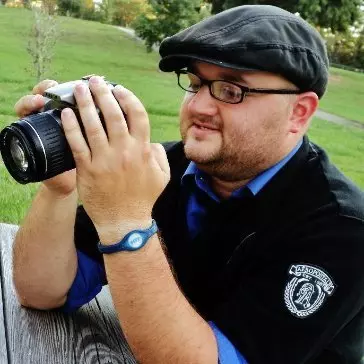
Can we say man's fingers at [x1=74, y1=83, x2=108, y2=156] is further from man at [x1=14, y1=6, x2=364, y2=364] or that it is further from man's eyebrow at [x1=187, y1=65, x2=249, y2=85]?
man's eyebrow at [x1=187, y1=65, x2=249, y2=85]

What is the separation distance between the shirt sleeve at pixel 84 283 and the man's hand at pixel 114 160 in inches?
26.5

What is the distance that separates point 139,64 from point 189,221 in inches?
785

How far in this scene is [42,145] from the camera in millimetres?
1336

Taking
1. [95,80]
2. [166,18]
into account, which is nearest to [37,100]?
[95,80]

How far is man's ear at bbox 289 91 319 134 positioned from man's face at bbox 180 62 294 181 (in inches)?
1.3

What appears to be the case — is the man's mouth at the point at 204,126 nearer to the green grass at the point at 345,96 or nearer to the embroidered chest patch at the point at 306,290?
the embroidered chest patch at the point at 306,290

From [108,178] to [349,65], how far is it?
36509mm

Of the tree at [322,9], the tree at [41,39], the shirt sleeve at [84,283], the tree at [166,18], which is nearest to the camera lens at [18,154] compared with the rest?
the shirt sleeve at [84,283]

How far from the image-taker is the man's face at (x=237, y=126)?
1709mm

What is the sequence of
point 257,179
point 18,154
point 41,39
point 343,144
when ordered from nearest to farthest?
point 18,154
point 257,179
point 343,144
point 41,39

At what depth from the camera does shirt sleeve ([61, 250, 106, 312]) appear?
1957 mm

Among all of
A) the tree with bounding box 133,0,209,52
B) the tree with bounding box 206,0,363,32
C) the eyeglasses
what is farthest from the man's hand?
the tree with bounding box 206,0,363,32

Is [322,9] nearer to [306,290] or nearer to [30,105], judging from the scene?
[30,105]

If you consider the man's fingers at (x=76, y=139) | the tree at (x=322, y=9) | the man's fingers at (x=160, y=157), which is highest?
the man's fingers at (x=76, y=139)
